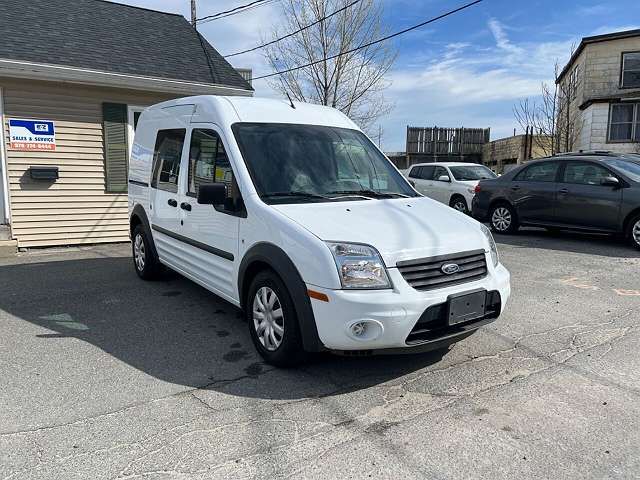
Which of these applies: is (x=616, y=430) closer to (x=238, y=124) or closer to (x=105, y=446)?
(x=105, y=446)

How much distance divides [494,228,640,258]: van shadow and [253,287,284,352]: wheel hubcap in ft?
21.3

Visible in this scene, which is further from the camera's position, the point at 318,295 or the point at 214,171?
the point at 214,171

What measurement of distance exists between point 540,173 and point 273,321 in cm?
779

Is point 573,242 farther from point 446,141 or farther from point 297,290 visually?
point 446,141

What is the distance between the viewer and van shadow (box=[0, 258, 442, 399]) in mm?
3656

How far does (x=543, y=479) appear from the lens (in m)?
2.52

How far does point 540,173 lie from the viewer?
32.1ft

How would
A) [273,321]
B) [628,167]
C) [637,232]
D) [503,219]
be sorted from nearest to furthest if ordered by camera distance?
[273,321]
[637,232]
[628,167]
[503,219]

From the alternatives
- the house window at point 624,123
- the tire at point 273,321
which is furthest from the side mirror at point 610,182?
the house window at point 624,123

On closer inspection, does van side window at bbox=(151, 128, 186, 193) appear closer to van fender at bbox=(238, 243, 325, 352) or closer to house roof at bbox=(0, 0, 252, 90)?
van fender at bbox=(238, 243, 325, 352)

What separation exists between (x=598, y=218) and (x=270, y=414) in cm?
761

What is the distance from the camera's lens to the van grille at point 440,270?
337 cm

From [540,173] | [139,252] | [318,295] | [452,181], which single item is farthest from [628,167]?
[139,252]

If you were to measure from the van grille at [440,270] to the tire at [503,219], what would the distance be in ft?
22.9
